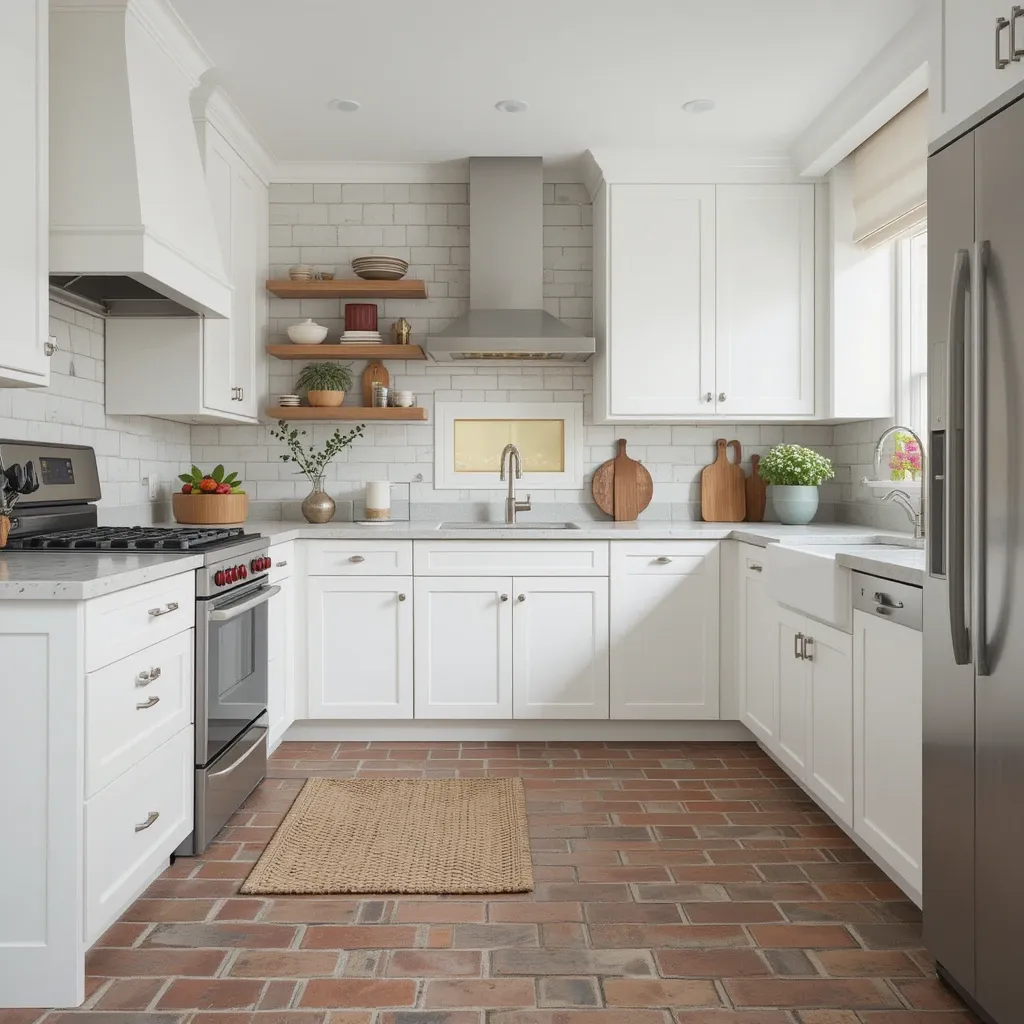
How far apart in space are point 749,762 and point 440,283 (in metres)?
2.66

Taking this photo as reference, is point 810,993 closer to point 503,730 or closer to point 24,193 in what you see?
point 503,730

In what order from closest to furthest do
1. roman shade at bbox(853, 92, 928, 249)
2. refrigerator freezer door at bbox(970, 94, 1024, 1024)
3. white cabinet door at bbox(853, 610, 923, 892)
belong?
refrigerator freezer door at bbox(970, 94, 1024, 1024), white cabinet door at bbox(853, 610, 923, 892), roman shade at bbox(853, 92, 928, 249)

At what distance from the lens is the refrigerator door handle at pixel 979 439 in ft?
5.61

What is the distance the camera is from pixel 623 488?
4.37 meters

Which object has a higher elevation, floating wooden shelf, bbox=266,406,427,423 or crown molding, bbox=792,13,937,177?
crown molding, bbox=792,13,937,177

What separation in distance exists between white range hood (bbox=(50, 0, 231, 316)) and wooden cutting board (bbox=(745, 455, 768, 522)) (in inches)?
109

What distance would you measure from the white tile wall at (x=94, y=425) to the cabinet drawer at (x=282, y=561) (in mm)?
634

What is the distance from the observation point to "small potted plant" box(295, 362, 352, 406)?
4152 millimetres

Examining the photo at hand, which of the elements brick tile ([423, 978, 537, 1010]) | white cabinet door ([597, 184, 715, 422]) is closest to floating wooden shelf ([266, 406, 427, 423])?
white cabinet door ([597, 184, 715, 422])

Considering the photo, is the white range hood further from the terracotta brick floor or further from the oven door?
the terracotta brick floor

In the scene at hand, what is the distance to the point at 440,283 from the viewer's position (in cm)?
435

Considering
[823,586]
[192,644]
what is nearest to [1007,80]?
[823,586]

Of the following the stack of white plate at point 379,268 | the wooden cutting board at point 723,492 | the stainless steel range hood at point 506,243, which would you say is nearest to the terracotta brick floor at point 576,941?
the wooden cutting board at point 723,492

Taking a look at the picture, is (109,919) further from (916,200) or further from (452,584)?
(916,200)
